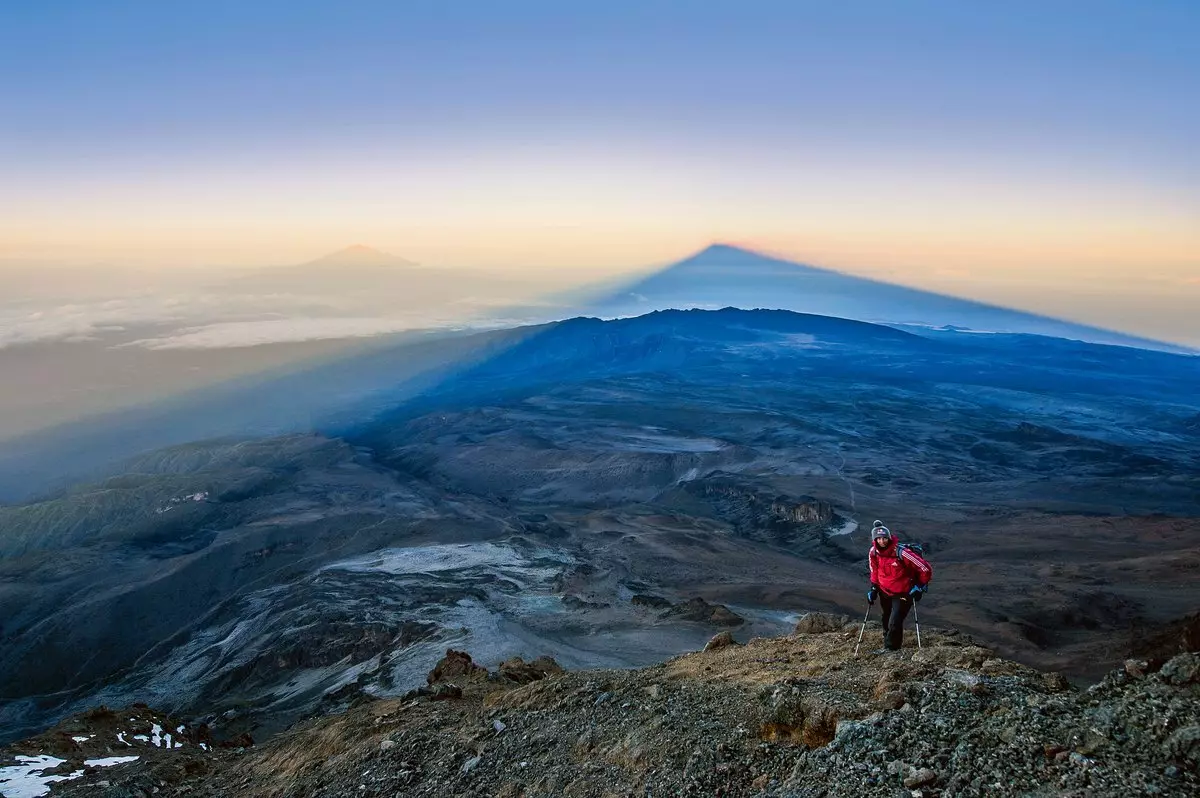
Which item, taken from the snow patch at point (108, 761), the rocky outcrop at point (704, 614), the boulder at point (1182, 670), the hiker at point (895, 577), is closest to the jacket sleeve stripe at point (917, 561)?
the hiker at point (895, 577)

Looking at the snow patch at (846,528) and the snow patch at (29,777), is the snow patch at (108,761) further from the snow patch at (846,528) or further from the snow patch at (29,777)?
the snow patch at (846,528)

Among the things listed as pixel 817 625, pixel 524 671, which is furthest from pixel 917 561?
pixel 524 671

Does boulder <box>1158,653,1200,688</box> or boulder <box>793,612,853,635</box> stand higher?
boulder <box>1158,653,1200,688</box>

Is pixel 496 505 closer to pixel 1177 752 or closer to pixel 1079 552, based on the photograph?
pixel 1079 552

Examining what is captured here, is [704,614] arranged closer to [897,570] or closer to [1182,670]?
[897,570]

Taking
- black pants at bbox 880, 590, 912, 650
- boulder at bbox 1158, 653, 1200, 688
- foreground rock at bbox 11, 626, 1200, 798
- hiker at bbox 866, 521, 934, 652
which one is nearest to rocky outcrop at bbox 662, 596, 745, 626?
foreground rock at bbox 11, 626, 1200, 798

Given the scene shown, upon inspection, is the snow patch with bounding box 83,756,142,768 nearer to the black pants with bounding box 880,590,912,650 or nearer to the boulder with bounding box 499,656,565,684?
the boulder with bounding box 499,656,565,684
